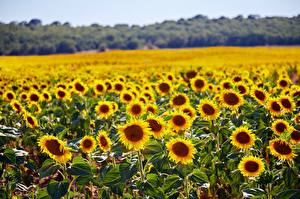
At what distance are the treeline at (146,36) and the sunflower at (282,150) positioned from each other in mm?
93013

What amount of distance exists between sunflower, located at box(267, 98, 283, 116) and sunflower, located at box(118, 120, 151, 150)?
2349mm

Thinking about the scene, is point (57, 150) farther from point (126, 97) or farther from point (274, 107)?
point (126, 97)

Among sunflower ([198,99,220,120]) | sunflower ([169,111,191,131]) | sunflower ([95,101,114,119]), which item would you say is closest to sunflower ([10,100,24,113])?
sunflower ([95,101,114,119])

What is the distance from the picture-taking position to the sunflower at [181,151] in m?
3.96

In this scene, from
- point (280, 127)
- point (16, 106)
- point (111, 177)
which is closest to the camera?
point (111, 177)

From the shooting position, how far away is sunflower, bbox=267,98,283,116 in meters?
5.67

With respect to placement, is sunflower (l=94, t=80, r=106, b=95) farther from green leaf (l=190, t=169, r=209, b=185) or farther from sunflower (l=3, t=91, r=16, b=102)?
green leaf (l=190, t=169, r=209, b=185)

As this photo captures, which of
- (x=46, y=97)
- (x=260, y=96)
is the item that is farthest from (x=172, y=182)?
(x=46, y=97)

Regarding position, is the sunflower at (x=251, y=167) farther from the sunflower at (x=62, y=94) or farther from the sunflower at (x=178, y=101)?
the sunflower at (x=62, y=94)

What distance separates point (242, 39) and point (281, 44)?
10510 mm

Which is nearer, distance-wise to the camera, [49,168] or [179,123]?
[49,168]

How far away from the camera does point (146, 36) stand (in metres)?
128

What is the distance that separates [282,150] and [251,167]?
13.3 inches

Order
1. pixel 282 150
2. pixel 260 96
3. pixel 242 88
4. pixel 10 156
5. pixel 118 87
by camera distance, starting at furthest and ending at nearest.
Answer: pixel 118 87 → pixel 242 88 → pixel 260 96 → pixel 10 156 → pixel 282 150
